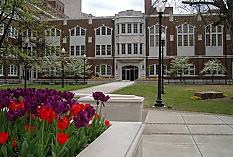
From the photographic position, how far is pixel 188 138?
796 cm

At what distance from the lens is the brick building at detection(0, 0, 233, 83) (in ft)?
181

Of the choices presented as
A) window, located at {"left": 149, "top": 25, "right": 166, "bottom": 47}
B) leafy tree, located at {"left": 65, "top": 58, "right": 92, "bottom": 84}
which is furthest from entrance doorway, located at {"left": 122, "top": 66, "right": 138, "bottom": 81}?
leafy tree, located at {"left": 65, "top": 58, "right": 92, "bottom": 84}

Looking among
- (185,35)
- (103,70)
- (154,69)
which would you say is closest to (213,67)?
(185,35)

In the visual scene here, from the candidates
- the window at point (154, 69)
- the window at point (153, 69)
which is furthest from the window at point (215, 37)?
the window at point (153, 69)

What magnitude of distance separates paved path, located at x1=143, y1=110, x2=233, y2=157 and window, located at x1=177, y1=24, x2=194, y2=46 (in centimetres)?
4623

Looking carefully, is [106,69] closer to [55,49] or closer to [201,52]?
[201,52]

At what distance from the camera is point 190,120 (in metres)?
11.4

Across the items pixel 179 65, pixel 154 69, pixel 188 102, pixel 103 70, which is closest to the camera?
pixel 188 102

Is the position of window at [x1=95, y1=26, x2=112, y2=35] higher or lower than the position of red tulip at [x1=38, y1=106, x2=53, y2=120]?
higher

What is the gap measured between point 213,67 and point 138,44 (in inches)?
544

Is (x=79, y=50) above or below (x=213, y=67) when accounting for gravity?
above

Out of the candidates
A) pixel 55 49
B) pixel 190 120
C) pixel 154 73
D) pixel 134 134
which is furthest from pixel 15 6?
pixel 154 73

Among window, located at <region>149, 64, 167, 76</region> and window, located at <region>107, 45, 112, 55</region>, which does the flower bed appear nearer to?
window, located at <region>149, 64, 167, 76</region>

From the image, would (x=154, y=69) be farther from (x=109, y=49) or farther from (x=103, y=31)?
(x=103, y=31)
